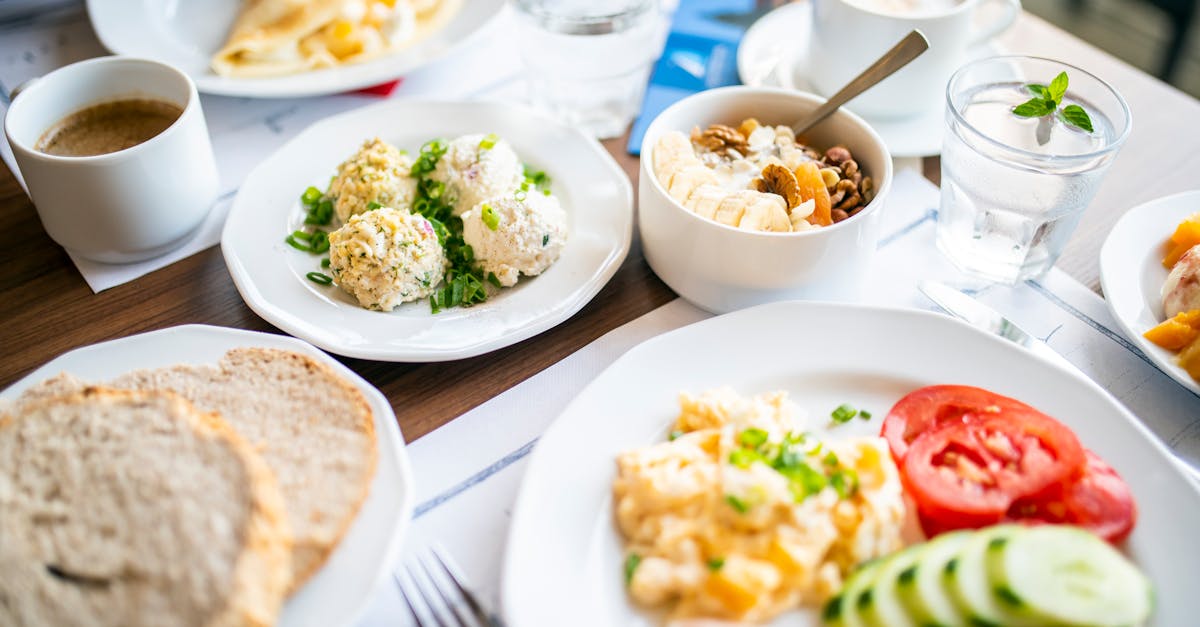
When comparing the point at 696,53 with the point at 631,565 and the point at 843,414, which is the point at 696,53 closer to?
the point at 843,414

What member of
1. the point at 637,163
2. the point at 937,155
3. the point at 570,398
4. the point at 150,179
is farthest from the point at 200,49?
the point at 937,155

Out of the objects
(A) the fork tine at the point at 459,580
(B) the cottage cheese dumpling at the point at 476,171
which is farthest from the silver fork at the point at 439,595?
(B) the cottage cheese dumpling at the point at 476,171

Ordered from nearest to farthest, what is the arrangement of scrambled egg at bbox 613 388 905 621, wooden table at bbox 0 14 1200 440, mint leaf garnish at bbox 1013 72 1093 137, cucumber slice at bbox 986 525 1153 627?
cucumber slice at bbox 986 525 1153 627, scrambled egg at bbox 613 388 905 621, wooden table at bbox 0 14 1200 440, mint leaf garnish at bbox 1013 72 1093 137

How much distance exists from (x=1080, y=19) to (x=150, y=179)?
5573 millimetres

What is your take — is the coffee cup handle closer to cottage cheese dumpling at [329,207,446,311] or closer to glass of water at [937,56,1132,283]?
glass of water at [937,56,1132,283]

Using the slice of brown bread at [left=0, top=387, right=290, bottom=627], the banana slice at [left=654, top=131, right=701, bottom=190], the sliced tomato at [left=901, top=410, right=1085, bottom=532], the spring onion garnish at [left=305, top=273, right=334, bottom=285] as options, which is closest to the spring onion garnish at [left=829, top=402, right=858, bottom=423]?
the sliced tomato at [left=901, top=410, right=1085, bottom=532]

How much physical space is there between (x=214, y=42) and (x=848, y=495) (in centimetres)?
236

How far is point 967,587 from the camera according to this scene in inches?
49.9

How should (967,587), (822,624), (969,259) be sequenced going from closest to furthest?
(967,587)
(822,624)
(969,259)

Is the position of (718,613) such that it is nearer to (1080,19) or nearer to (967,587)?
(967,587)

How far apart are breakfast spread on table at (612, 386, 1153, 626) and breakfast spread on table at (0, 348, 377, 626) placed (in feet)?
1.78

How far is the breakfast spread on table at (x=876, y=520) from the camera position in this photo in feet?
4.18

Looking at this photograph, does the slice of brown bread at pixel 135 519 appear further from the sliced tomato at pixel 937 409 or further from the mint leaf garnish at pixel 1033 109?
the mint leaf garnish at pixel 1033 109

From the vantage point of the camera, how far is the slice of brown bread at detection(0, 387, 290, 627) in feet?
4.06
